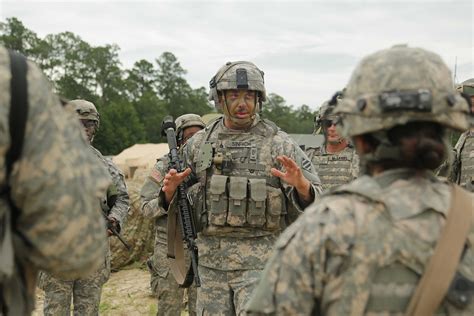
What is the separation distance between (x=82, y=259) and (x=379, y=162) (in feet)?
3.34

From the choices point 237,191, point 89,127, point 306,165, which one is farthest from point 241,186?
point 89,127

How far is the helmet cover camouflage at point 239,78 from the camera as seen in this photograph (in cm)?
481

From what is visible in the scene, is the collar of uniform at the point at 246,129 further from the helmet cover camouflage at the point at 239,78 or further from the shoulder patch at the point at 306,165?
the shoulder patch at the point at 306,165

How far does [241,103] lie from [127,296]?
15.6ft

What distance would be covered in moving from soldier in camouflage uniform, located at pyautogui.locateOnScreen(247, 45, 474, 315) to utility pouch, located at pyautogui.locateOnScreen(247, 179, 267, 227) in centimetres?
249

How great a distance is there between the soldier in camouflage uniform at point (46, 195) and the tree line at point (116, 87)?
4455 centimetres

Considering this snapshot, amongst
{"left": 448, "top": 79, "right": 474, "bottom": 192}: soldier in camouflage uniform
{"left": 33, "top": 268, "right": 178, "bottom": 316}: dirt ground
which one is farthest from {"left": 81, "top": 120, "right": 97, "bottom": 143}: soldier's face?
{"left": 448, "top": 79, "right": 474, "bottom": 192}: soldier in camouflage uniform

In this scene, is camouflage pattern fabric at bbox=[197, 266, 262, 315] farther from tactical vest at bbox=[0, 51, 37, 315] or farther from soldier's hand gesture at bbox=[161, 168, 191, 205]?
tactical vest at bbox=[0, 51, 37, 315]

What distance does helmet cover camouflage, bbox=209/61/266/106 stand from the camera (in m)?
4.81

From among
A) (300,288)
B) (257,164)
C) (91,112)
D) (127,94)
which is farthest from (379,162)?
(127,94)

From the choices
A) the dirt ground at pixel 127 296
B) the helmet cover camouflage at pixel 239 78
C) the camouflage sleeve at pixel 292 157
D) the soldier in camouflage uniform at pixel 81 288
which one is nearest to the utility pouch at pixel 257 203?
the camouflage sleeve at pixel 292 157

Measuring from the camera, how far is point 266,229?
4684 mm

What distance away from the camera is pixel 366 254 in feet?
6.33

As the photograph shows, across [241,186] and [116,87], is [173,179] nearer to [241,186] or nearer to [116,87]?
[241,186]
